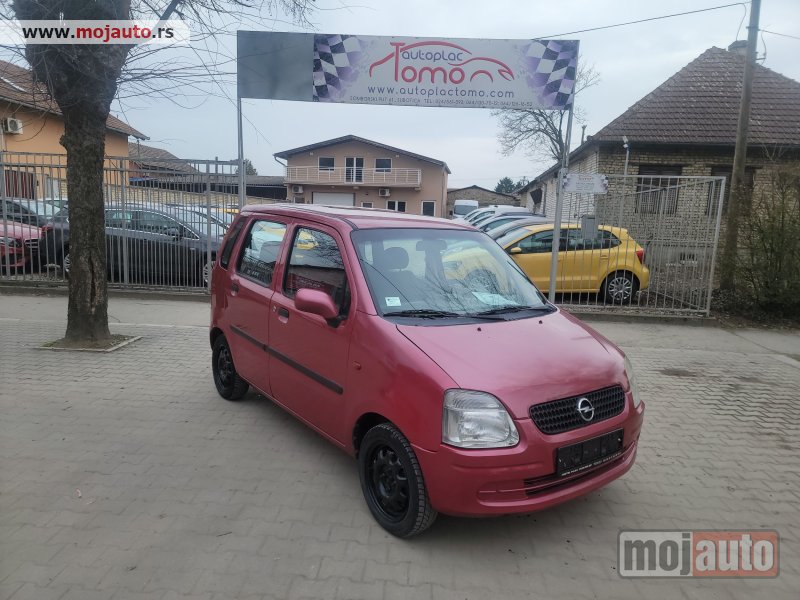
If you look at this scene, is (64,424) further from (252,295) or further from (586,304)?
(586,304)

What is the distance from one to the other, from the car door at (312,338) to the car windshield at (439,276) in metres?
0.23

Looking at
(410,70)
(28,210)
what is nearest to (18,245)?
(28,210)

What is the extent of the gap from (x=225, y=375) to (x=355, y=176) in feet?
139

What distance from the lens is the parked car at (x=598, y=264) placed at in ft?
30.9

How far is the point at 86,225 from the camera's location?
6641 millimetres

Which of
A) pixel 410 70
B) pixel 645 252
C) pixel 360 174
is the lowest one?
pixel 645 252

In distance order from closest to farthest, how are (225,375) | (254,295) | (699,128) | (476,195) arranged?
1. (254,295)
2. (225,375)
3. (699,128)
4. (476,195)

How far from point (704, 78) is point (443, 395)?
2096cm

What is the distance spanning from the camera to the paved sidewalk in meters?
2.70

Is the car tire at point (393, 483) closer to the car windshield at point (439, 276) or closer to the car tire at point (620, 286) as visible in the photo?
the car windshield at point (439, 276)

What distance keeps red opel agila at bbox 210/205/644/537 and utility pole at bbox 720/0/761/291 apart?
24.4ft

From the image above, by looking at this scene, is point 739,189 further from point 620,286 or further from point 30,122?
point 30,122

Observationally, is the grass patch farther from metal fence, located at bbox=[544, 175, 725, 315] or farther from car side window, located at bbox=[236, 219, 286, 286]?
metal fence, located at bbox=[544, 175, 725, 315]

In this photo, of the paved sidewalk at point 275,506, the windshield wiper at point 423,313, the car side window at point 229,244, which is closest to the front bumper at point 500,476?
the paved sidewalk at point 275,506
